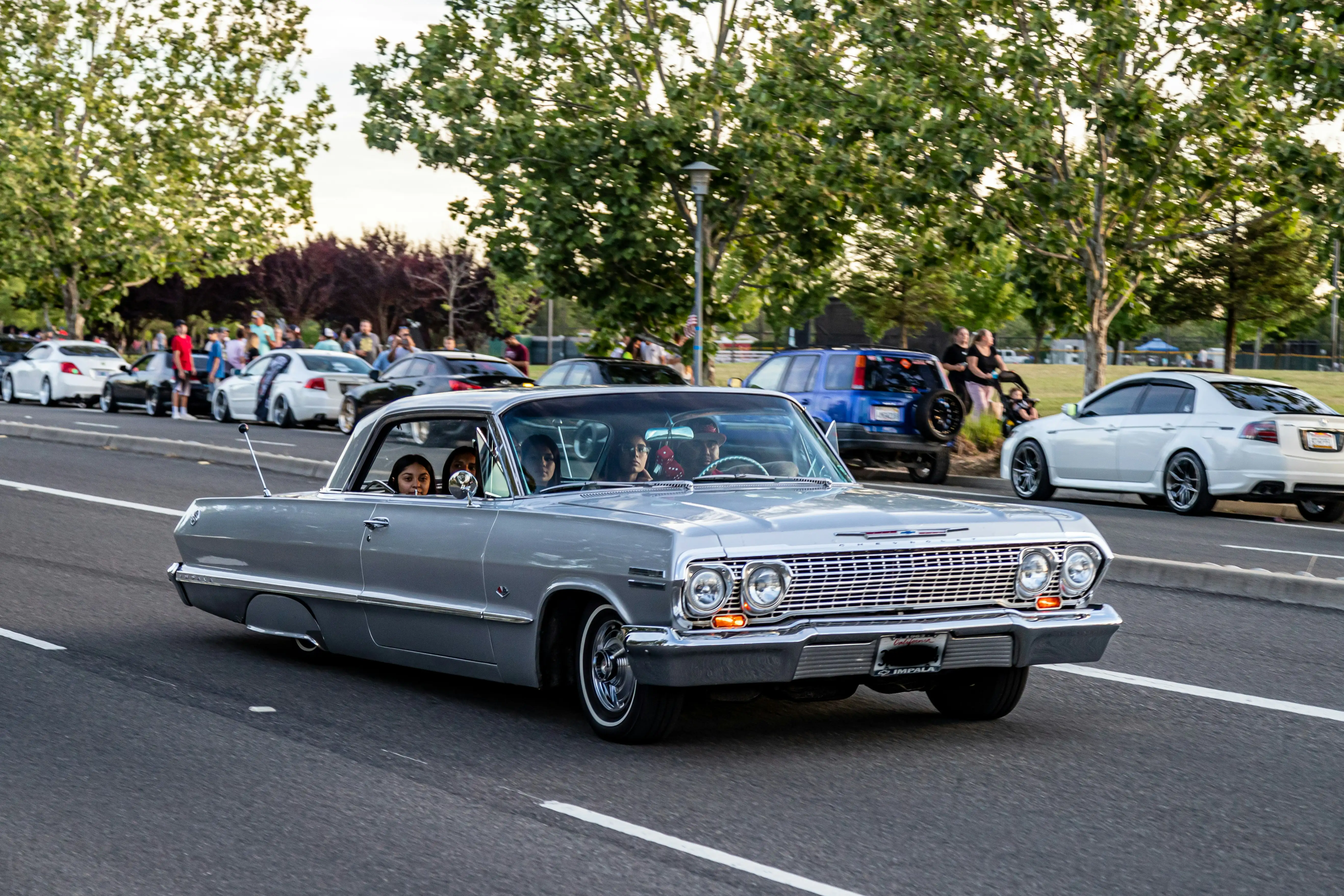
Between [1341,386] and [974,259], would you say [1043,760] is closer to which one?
[974,259]

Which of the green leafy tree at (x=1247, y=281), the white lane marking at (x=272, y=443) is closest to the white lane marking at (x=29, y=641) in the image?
the white lane marking at (x=272, y=443)

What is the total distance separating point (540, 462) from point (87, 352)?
3738cm

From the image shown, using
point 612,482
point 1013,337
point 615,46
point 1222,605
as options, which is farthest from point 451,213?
point 1013,337

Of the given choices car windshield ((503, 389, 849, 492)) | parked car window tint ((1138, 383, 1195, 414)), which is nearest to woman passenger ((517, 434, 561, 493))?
car windshield ((503, 389, 849, 492))

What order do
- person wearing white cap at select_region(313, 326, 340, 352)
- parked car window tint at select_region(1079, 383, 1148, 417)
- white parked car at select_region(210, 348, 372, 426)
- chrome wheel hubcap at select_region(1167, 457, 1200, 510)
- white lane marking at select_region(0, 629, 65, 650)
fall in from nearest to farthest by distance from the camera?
white lane marking at select_region(0, 629, 65, 650) < chrome wheel hubcap at select_region(1167, 457, 1200, 510) < parked car window tint at select_region(1079, 383, 1148, 417) < white parked car at select_region(210, 348, 372, 426) < person wearing white cap at select_region(313, 326, 340, 352)

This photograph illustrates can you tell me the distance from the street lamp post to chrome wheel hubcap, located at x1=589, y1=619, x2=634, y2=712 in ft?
63.5

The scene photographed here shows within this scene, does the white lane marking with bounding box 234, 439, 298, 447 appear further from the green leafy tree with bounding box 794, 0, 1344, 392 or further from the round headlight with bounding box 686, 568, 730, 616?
the round headlight with bounding box 686, 568, 730, 616

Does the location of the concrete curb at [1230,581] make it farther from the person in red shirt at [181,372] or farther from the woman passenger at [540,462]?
the person in red shirt at [181,372]

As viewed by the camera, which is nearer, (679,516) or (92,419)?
(679,516)

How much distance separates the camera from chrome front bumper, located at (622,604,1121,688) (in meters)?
5.90

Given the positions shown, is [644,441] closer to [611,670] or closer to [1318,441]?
[611,670]

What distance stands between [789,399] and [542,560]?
1.70 meters

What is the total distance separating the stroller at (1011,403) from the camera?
83.1 ft

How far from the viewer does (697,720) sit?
698 cm
